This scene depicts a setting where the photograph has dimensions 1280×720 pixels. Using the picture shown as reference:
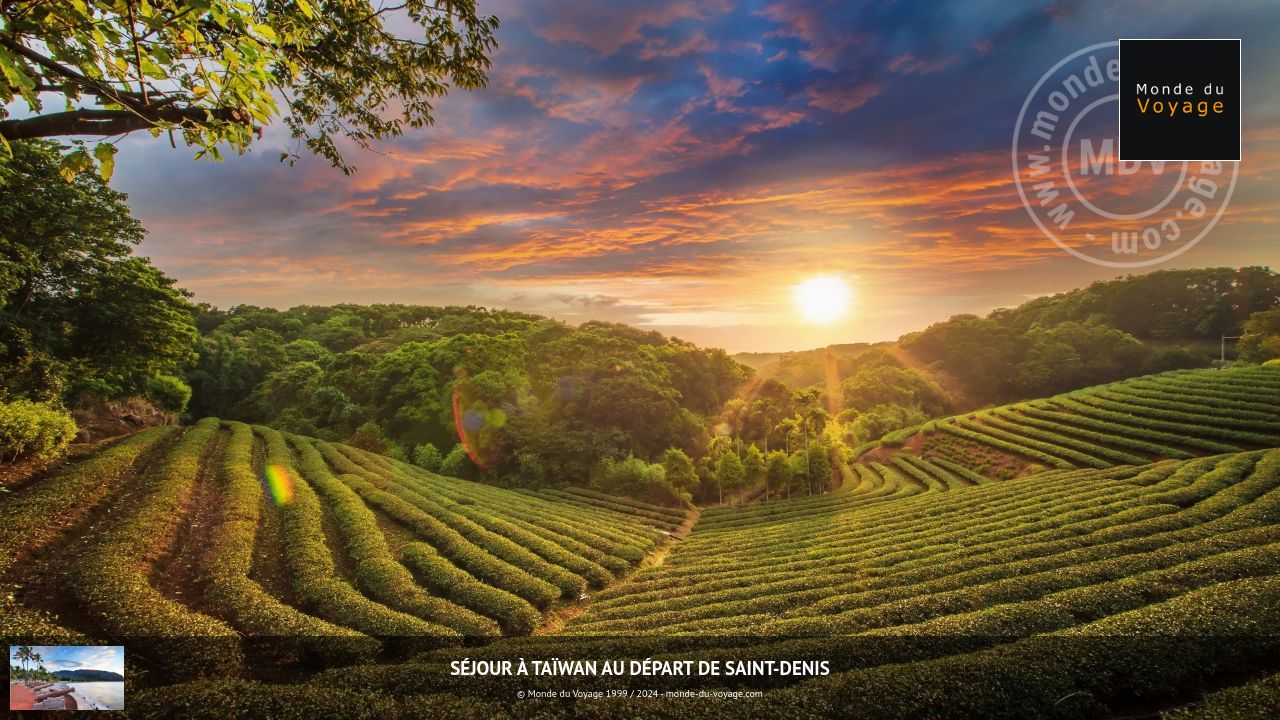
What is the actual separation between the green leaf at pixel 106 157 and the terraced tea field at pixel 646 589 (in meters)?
7.42

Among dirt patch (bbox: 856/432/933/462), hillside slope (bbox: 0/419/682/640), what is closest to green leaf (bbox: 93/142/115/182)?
hillside slope (bbox: 0/419/682/640)

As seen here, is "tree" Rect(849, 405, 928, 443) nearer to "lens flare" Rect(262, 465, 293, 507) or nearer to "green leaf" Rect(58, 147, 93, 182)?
"lens flare" Rect(262, 465, 293, 507)

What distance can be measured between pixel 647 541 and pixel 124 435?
28290 millimetres

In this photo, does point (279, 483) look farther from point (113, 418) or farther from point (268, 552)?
point (113, 418)

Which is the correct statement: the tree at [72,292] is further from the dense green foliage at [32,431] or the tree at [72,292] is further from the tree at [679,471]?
the tree at [679,471]

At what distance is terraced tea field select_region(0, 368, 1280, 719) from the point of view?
7066mm

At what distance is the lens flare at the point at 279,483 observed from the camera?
62.8 ft

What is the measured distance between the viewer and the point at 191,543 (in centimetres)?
1371

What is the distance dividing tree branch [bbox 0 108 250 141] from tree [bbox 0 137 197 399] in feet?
54.3

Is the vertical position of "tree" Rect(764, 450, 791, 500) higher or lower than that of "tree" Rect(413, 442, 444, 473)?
lower

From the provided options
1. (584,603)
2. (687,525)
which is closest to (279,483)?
(584,603)

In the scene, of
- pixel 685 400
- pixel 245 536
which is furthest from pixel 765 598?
pixel 685 400

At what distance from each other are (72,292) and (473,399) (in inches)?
1094

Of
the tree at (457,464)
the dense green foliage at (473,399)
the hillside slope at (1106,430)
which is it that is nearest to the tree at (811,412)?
the hillside slope at (1106,430)
